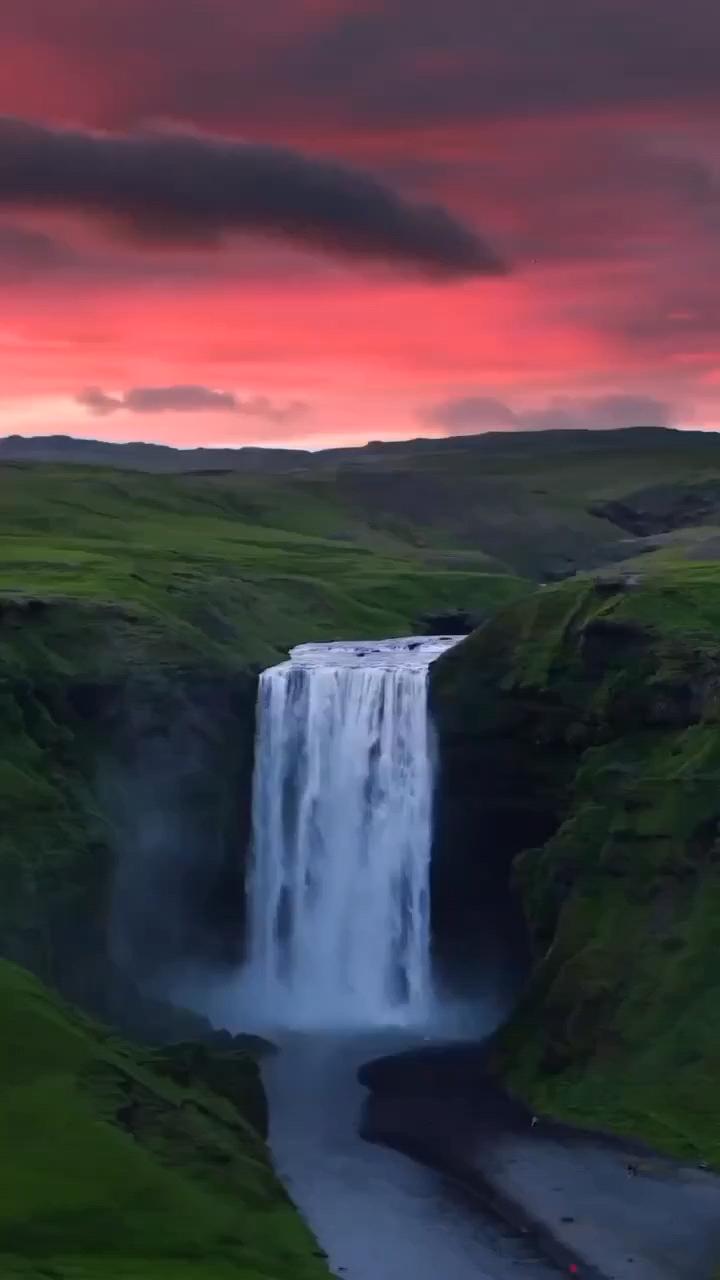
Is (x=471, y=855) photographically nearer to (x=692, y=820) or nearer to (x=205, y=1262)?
(x=692, y=820)

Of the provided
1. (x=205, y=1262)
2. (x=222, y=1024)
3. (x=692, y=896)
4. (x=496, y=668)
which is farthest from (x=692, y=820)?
(x=205, y=1262)

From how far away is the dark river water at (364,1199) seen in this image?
6391 centimetres

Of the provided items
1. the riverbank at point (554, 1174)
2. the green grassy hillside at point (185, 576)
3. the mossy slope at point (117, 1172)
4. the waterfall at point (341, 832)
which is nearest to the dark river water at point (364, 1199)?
the riverbank at point (554, 1174)

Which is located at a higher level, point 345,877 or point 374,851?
point 374,851

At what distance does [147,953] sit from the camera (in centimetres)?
9712

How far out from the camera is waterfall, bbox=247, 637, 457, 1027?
9875 cm

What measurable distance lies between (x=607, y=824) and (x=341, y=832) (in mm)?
16589

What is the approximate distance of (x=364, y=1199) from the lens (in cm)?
7031

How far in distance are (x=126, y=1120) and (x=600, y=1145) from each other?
19229 mm

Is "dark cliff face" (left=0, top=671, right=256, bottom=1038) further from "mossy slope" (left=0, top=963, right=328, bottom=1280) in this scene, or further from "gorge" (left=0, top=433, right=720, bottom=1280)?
"mossy slope" (left=0, top=963, right=328, bottom=1280)

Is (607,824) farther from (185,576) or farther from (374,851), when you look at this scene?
(185,576)

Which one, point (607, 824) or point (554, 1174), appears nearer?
point (554, 1174)

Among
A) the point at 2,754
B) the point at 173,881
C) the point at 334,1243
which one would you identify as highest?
the point at 2,754

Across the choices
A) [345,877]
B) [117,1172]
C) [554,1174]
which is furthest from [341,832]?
[117,1172]
